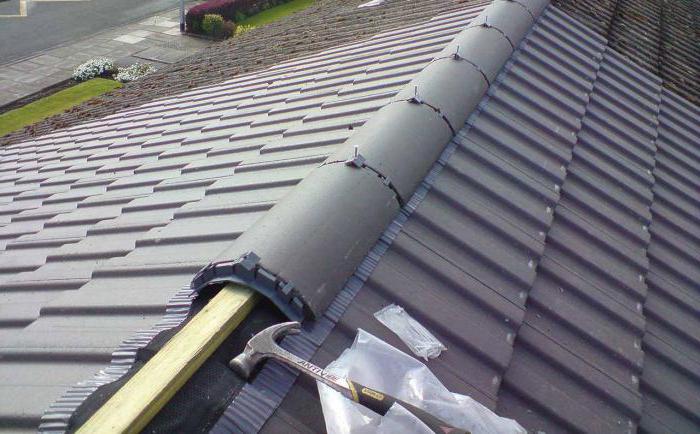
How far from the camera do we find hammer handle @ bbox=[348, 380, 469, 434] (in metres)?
1.96

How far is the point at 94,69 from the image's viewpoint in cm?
2122

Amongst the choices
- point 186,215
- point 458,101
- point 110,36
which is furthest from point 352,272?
point 110,36

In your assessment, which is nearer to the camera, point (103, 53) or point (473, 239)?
point (473, 239)

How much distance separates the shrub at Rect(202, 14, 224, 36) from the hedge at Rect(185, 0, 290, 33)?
14.7 inches

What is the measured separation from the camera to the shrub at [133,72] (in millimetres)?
20828

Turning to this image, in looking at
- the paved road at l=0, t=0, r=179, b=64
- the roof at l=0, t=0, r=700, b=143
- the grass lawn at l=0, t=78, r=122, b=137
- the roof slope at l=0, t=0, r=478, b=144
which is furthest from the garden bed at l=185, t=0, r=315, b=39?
the roof at l=0, t=0, r=700, b=143

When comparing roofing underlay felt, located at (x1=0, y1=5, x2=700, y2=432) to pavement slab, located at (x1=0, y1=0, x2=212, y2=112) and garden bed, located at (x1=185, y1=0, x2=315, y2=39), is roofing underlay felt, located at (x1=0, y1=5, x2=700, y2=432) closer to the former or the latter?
pavement slab, located at (x1=0, y1=0, x2=212, y2=112)

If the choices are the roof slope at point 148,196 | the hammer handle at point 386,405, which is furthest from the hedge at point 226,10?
the hammer handle at point 386,405

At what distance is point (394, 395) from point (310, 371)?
1.22ft

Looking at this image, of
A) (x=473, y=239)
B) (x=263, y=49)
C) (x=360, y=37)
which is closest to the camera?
(x=473, y=239)

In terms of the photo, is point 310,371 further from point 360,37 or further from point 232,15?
point 232,15

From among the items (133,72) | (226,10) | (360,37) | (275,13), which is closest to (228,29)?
(226,10)

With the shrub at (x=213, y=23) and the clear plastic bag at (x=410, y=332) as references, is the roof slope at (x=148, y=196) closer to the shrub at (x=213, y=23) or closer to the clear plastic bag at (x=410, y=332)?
the clear plastic bag at (x=410, y=332)

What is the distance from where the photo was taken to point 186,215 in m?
3.52
